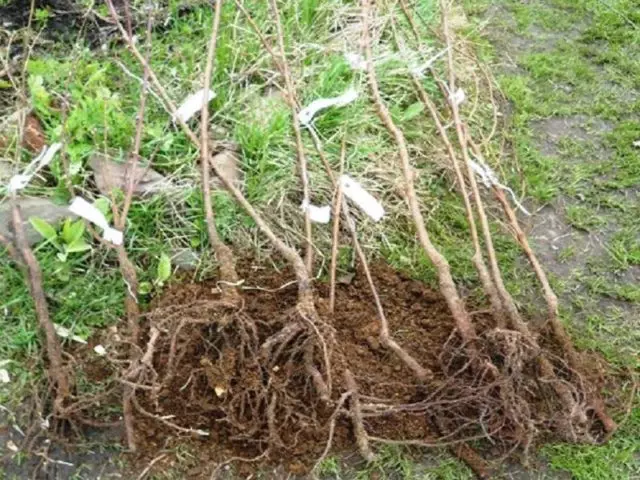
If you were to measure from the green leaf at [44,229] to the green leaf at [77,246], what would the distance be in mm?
52

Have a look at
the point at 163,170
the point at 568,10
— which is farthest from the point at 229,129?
the point at 568,10

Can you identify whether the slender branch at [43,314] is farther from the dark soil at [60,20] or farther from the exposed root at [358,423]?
the dark soil at [60,20]

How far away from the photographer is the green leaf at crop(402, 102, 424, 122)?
3.33 metres

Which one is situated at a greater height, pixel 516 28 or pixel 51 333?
pixel 516 28

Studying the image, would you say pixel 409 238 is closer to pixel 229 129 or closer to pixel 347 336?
pixel 347 336

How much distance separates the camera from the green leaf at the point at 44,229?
2.59 meters

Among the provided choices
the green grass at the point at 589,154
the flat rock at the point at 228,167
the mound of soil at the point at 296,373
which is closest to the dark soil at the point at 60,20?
the flat rock at the point at 228,167

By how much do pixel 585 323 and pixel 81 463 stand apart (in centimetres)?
162

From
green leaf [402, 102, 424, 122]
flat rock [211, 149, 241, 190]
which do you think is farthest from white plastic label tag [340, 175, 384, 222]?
green leaf [402, 102, 424, 122]

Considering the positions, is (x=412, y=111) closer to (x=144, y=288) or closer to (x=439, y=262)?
(x=439, y=262)

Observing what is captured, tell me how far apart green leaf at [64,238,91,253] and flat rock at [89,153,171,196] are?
0.21 meters

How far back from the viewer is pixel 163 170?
115 inches

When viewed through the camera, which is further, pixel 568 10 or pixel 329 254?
pixel 568 10

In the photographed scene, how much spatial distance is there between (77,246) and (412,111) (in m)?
1.43
